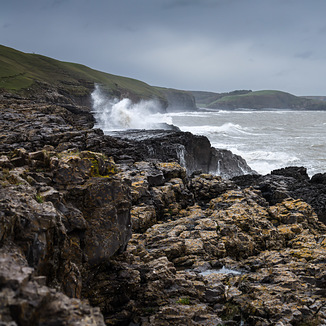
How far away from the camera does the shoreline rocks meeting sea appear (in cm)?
546

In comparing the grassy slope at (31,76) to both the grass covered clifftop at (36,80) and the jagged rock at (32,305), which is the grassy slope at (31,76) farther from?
the jagged rock at (32,305)

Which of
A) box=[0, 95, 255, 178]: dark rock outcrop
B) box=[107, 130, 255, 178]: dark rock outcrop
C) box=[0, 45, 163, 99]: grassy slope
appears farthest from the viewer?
box=[0, 45, 163, 99]: grassy slope

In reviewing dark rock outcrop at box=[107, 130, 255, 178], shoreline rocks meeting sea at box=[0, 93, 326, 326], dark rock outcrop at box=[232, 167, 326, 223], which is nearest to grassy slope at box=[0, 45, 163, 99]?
dark rock outcrop at box=[107, 130, 255, 178]

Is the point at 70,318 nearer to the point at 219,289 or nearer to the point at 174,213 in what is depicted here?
the point at 219,289

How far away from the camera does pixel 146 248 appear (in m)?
12.2

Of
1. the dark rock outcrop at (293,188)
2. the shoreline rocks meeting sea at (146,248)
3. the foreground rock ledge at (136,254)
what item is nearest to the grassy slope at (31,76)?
the dark rock outcrop at (293,188)

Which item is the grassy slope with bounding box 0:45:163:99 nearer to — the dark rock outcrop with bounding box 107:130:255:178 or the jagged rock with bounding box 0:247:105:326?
the dark rock outcrop with bounding box 107:130:255:178

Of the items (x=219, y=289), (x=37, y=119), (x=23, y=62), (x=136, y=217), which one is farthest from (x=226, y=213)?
(x=23, y=62)

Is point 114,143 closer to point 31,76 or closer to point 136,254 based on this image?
point 136,254

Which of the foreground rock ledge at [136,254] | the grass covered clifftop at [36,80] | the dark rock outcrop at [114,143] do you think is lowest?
the foreground rock ledge at [136,254]

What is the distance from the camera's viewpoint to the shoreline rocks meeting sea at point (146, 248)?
546 centimetres

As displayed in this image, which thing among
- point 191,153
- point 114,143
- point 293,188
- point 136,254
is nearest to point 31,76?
point 191,153

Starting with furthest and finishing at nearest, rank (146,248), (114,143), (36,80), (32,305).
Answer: (36,80), (114,143), (146,248), (32,305)

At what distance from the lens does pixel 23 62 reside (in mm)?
110500
